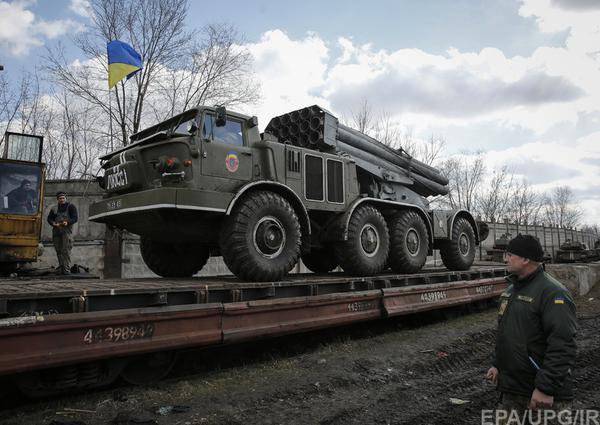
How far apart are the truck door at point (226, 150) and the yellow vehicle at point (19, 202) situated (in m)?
5.50

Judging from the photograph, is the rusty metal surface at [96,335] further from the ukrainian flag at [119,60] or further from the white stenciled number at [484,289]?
the ukrainian flag at [119,60]

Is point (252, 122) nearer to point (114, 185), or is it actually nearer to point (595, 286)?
point (114, 185)

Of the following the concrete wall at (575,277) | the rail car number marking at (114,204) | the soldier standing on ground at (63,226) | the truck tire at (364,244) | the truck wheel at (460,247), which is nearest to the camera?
the rail car number marking at (114,204)

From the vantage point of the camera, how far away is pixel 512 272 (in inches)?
124

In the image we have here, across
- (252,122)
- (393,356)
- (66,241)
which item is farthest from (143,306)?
(66,241)

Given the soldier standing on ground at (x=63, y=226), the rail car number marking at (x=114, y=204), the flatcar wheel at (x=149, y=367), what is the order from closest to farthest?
the flatcar wheel at (x=149, y=367), the rail car number marking at (x=114, y=204), the soldier standing on ground at (x=63, y=226)

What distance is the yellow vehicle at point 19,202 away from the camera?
9391mm

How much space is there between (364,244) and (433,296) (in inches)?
64.9

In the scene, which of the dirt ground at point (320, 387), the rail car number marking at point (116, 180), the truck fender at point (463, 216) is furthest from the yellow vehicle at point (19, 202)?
the truck fender at point (463, 216)

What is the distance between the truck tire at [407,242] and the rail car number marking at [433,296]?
0.58 m

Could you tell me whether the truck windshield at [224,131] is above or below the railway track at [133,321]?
above

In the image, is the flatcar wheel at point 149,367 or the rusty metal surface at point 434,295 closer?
the flatcar wheel at point 149,367

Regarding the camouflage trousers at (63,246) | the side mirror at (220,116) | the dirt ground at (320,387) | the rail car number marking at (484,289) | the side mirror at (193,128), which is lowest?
the dirt ground at (320,387)

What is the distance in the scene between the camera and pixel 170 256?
759cm
